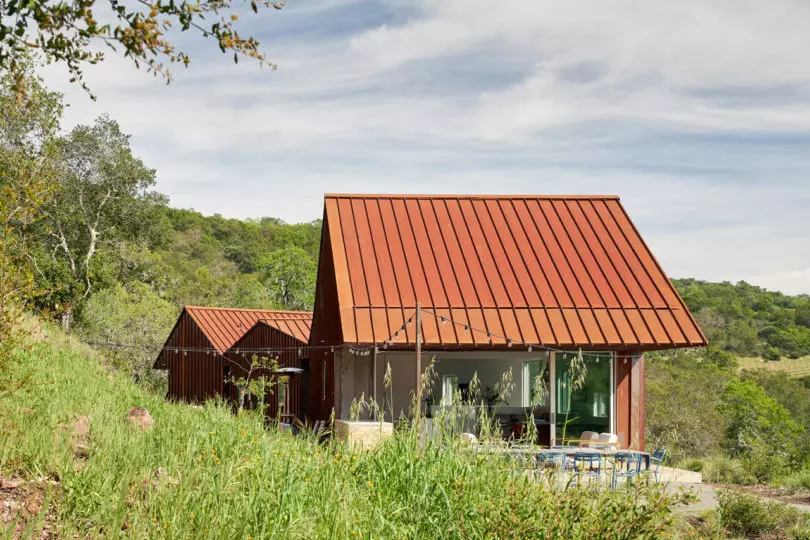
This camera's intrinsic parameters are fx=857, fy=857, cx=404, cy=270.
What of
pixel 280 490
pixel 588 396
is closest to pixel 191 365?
pixel 588 396

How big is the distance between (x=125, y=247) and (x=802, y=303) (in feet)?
212

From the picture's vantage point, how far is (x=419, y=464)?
25.0 ft

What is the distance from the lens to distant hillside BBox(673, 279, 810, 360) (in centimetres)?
6825

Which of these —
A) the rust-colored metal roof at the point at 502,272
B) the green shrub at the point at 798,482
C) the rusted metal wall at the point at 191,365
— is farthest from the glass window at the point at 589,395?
the rusted metal wall at the point at 191,365

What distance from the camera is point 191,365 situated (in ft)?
110

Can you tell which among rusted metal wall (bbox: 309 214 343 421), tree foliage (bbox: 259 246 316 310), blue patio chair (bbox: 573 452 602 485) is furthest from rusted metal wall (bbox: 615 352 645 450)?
tree foliage (bbox: 259 246 316 310)

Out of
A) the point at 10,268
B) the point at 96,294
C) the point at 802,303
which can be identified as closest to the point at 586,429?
the point at 10,268

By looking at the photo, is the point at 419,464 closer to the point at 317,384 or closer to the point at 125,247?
the point at 317,384

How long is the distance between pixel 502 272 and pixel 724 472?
6.47 meters

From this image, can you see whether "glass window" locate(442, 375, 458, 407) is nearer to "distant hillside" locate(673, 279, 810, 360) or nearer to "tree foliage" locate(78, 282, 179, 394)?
"tree foliage" locate(78, 282, 179, 394)

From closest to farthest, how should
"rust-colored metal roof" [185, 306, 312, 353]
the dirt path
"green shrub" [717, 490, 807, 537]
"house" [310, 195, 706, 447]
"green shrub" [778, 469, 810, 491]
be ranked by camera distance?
"green shrub" [717, 490, 807, 537] < the dirt path < "green shrub" [778, 469, 810, 491] < "house" [310, 195, 706, 447] < "rust-colored metal roof" [185, 306, 312, 353]

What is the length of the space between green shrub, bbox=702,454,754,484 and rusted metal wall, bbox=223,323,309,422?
10964 mm

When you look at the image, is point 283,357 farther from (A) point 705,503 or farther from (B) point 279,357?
(A) point 705,503

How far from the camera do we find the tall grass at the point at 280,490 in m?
5.99
